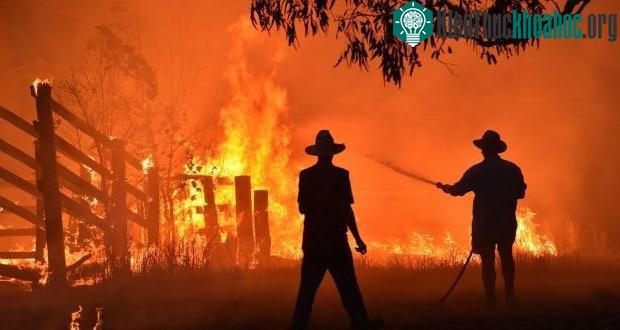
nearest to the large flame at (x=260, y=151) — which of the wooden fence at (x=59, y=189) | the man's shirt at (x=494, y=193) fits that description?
the wooden fence at (x=59, y=189)

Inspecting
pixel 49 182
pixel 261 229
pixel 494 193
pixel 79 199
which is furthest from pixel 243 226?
pixel 494 193

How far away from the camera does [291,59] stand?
32.5 m

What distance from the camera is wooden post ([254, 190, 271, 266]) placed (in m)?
13.2

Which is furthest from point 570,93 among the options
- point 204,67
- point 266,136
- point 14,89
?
point 14,89

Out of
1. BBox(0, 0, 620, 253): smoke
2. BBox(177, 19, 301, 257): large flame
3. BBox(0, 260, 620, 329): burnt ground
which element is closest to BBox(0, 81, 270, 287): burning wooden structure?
BBox(0, 260, 620, 329): burnt ground

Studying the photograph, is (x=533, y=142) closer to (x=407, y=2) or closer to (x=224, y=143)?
(x=224, y=143)

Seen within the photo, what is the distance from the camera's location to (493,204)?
8828 mm

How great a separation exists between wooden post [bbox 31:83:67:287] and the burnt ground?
21.1 inches

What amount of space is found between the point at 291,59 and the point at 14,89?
40.8 ft

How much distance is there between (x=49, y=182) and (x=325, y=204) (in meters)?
5.25

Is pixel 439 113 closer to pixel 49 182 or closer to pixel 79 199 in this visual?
pixel 79 199

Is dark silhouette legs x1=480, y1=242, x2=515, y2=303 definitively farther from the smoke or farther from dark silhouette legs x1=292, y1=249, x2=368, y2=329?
the smoke

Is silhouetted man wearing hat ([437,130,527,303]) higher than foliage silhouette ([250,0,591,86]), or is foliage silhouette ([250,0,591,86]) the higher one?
foliage silhouette ([250,0,591,86])

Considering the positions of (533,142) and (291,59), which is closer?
(291,59)
